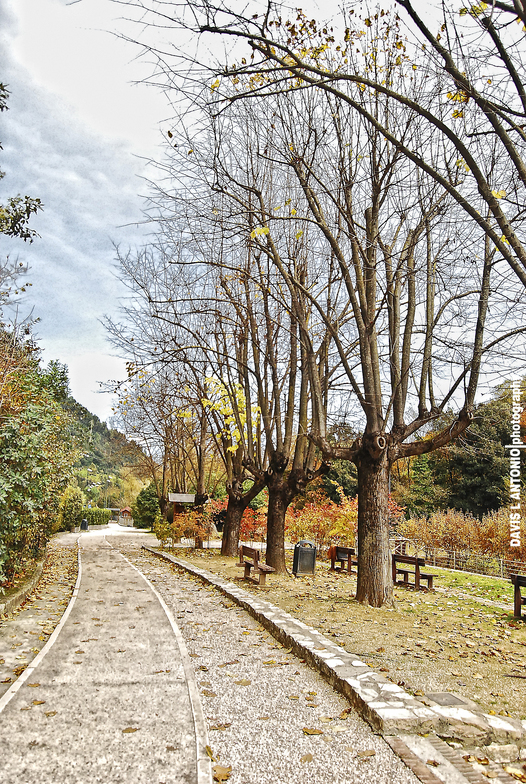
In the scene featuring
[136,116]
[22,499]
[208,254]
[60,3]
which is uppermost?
[208,254]

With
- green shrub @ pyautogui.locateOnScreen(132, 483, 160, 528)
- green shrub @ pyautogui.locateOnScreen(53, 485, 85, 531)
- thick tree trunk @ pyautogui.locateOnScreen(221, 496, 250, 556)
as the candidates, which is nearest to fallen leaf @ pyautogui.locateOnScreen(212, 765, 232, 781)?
thick tree trunk @ pyautogui.locateOnScreen(221, 496, 250, 556)

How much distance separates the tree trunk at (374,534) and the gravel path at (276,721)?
8.31 feet

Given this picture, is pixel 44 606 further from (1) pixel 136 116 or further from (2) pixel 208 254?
(2) pixel 208 254

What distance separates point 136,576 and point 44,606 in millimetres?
4007

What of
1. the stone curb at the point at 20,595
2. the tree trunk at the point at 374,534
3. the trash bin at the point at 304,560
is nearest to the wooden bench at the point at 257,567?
the trash bin at the point at 304,560

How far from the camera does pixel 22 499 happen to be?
26.1 ft

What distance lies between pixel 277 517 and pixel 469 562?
7715 millimetres

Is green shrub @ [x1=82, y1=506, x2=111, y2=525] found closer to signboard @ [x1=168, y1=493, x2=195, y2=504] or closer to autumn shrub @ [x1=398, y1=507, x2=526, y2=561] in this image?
signboard @ [x1=168, y1=493, x2=195, y2=504]

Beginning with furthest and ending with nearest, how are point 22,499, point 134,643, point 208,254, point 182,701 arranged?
point 208,254, point 22,499, point 134,643, point 182,701

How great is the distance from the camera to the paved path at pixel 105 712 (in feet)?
11.1

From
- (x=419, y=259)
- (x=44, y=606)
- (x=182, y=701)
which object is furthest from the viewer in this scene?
(x=419, y=259)

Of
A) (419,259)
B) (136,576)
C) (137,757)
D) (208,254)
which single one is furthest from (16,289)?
(137,757)

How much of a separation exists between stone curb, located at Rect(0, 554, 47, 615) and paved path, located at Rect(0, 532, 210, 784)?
3.61ft

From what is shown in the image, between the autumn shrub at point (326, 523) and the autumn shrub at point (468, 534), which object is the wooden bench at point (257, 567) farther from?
the autumn shrub at point (468, 534)
